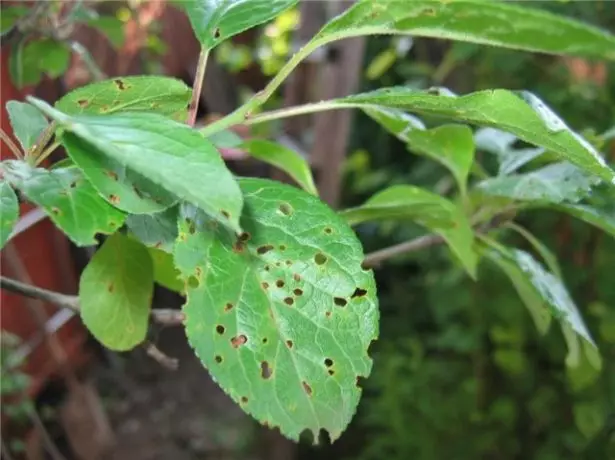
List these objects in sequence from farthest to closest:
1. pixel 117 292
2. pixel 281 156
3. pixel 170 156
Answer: pixel 281 156 → pixel 117 292 → pixel 170 156

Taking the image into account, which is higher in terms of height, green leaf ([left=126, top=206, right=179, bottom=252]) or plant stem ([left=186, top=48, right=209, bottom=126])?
plant stem ([left=186, top=48, right=209, bottom=126])

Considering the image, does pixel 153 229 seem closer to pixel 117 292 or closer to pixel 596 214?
pixel 117 292

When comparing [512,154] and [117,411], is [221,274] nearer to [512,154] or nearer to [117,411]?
[512,154]

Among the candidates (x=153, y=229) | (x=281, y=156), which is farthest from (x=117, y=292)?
(x=281, y=156)

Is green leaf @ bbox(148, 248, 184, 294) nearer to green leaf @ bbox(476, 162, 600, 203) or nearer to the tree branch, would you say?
the tree branch

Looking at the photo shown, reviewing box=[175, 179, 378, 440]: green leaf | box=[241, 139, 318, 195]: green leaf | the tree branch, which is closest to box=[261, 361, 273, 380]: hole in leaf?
box=[175, 179, 378, 440]: green leaf

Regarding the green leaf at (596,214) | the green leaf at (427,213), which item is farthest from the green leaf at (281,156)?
the green leaf at (596,214)
